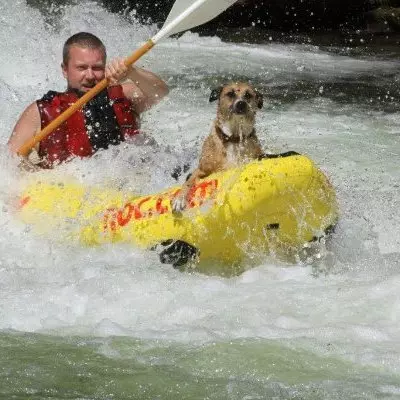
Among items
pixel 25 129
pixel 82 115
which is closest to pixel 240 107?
pixel 82 115

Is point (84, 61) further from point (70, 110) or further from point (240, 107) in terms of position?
point (240, 107)

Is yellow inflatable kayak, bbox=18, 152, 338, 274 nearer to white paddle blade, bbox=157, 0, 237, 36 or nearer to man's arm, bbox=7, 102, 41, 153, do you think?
man's arm, bbox=7, 102, 41, 153

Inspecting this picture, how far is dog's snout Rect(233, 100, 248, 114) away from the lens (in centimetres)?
443

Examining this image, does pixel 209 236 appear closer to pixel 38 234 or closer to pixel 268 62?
pixel 38 234

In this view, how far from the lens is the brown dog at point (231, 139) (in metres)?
4.39

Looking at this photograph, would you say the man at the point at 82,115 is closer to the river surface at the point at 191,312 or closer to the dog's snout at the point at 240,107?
the river surface at the point at 191,312

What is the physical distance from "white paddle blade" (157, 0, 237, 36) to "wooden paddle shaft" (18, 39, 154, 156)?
25cm

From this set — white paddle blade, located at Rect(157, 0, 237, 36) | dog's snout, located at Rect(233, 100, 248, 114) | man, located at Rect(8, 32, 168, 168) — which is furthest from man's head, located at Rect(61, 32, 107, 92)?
dog's snout, located at Rect(233, 100, 248, 114)

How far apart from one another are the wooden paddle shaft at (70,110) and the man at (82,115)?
77 millimetres

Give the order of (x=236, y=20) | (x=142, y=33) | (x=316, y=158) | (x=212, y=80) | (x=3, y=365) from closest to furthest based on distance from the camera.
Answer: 1. (x=3, y=365)
2. (x=316, y=158)
3. (x=212, y=80)
4. (x=142, y=33)
5. (x=236, y=20)

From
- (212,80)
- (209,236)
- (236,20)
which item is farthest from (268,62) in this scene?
(209,236)

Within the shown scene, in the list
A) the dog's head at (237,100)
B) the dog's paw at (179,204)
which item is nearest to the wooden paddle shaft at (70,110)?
the dog's head at (237,100)

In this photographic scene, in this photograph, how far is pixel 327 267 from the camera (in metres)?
4.27

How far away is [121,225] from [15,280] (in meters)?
0.56
